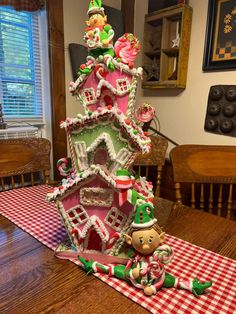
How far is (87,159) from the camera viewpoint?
28.1 inches

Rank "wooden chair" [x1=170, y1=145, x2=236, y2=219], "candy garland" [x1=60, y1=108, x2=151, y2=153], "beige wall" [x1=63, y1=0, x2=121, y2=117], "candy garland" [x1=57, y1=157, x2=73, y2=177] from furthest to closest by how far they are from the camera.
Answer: "beige wall" [x1=63, y1=0, x2=121, y2=117], "wooden chair" [x1=170, y1=145, x2=236, y2=219], "candy garland" [x1=57, y1=157, x2=73, y2=177], "candy garland" [x1=60, y1=108, x2=151, y2=153]

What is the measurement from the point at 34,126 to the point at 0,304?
6.14 ft

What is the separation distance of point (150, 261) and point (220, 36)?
1851mm

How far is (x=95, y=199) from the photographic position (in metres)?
0.70

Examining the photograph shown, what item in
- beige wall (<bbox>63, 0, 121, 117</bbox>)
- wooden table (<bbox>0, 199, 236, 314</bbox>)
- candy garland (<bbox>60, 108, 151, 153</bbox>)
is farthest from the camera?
beige wall (<bbox>63, 0, 121, 117</bbox>)

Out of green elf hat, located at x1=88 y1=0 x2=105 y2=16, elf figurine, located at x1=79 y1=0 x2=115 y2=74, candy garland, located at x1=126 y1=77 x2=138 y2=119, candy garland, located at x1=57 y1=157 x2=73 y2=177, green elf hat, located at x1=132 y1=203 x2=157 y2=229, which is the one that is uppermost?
green elf hat, located at x1=88 y1=0 x2=105 y2=16

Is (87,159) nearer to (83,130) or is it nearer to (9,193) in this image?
(83,130)

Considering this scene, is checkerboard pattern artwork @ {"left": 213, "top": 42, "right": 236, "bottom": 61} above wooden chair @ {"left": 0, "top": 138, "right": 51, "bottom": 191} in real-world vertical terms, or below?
above

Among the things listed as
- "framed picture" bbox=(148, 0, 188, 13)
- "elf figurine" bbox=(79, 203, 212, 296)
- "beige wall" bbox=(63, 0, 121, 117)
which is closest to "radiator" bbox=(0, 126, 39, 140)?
"beige wall" bbox=(63, 0, 121, 117)

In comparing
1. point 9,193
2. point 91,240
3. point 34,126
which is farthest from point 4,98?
point 91,240

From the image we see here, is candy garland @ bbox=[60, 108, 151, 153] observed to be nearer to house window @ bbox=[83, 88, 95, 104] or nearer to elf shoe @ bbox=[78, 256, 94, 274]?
house window @ bbox=[83, 88, 95, 104]

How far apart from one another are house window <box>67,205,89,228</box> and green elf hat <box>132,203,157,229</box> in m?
0.17

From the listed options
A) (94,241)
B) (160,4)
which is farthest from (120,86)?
(160,4)

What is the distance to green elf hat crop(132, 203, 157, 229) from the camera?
61cm
